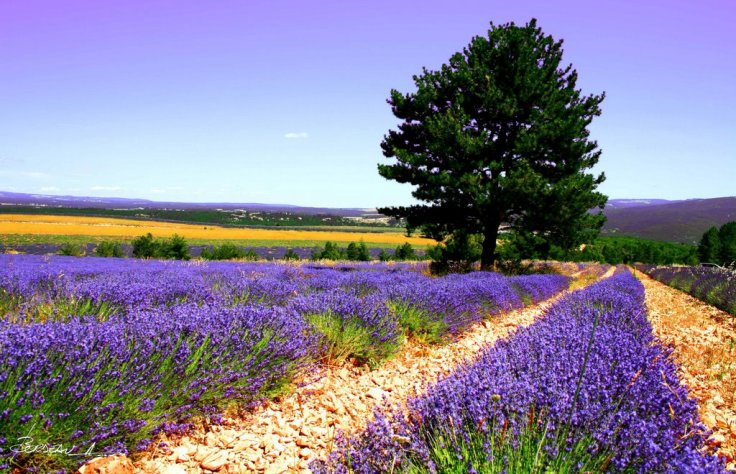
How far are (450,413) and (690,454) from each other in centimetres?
93

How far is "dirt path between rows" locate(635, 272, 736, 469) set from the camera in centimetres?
294

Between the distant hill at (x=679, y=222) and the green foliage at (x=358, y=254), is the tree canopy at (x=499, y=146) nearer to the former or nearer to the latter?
the green foliage at (x=358, y=254)

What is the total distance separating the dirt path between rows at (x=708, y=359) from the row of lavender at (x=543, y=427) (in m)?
0.57

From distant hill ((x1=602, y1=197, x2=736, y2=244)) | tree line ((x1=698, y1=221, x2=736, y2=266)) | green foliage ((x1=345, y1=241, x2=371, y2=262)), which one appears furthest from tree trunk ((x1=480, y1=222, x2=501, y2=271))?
distant hill ((x1=602, y1=197, x2=736, y2=244))

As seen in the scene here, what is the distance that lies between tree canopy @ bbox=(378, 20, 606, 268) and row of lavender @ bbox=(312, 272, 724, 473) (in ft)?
31.0

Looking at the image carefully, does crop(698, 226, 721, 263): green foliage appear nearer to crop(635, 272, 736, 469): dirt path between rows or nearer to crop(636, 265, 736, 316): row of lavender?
crop(636, 265, 736, 316): row of lavender

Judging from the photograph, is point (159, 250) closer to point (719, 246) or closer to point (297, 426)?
point (297, 426)

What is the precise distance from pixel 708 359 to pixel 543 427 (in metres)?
3.78

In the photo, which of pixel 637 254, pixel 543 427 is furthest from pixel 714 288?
pixel 637 254

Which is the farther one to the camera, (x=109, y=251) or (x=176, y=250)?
(x=176, y=250)

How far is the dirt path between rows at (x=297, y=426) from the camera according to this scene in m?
2.45

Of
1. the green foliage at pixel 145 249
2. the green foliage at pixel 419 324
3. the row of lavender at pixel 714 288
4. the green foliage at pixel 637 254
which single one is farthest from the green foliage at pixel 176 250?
the green foliage at pixel 637 254

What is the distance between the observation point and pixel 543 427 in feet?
6.74

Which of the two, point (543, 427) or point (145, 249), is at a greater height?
point (543, 427)
